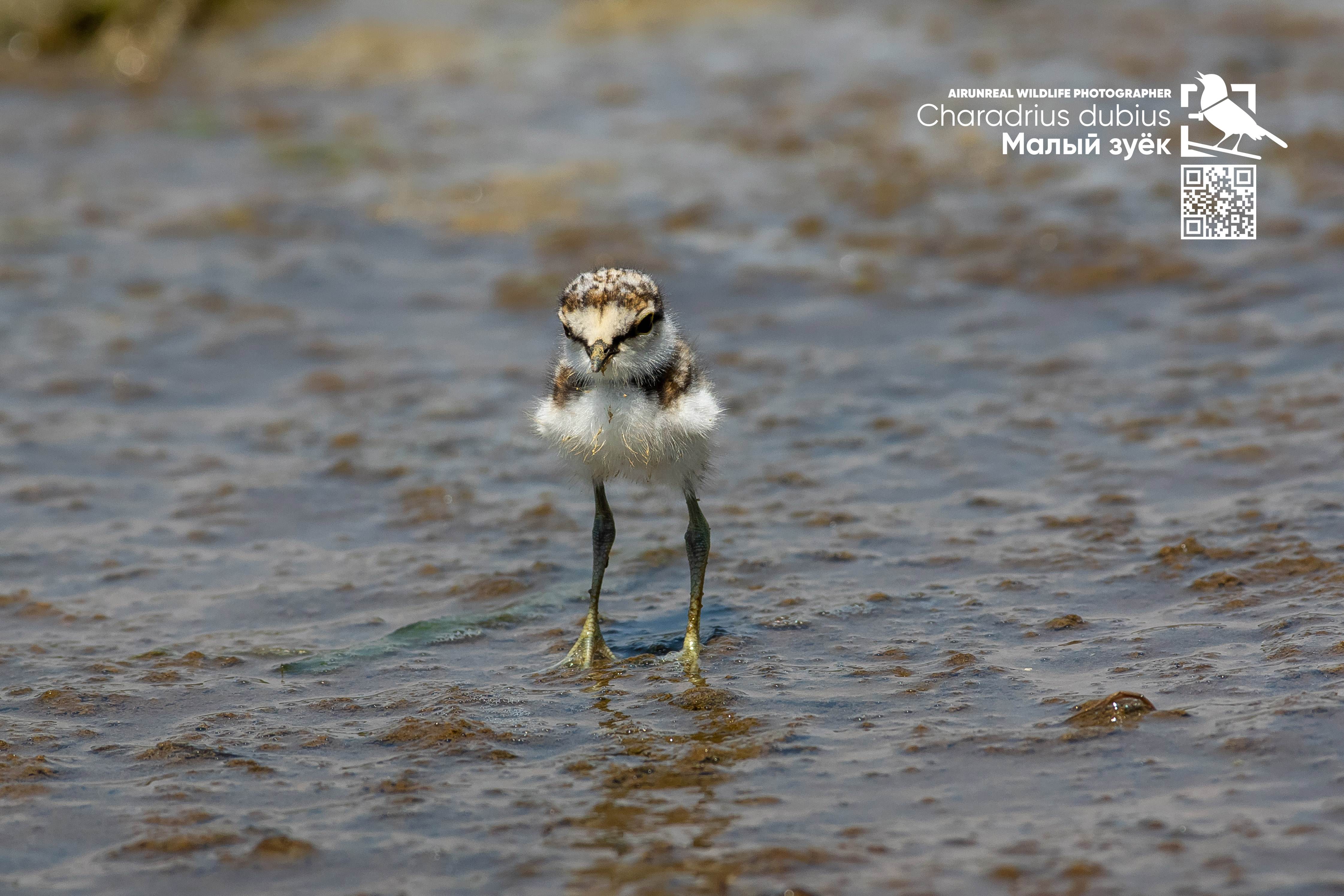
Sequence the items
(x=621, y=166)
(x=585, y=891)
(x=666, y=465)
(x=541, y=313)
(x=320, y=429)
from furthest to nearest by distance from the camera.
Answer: (x=621, y=166), (x=541, y=313), (x=320, y=429), (x=666, y=465), (x=585, y=891)

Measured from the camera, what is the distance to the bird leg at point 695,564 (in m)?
5.50

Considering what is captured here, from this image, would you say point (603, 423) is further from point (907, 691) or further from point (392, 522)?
point (392, 522)

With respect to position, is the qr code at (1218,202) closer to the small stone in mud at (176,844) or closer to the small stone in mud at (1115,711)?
the small stone in mud at (1115,711)

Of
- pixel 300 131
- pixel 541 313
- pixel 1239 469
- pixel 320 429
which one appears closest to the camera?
pixel 1239 469

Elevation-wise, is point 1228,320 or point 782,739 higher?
point 1228,320

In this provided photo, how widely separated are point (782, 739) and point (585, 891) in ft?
3.43

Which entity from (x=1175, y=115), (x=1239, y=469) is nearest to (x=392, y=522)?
(x=1239, y=469)

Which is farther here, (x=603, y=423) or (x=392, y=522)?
(x=392, y=522)

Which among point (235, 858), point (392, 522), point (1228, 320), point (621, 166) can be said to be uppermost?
point (621, 166)

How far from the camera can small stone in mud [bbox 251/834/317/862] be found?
4.15 m

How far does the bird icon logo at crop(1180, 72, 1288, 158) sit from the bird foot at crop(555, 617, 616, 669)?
7.19m

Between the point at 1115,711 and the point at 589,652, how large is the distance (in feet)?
6.28

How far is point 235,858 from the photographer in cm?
416

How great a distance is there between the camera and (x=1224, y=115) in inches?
449
